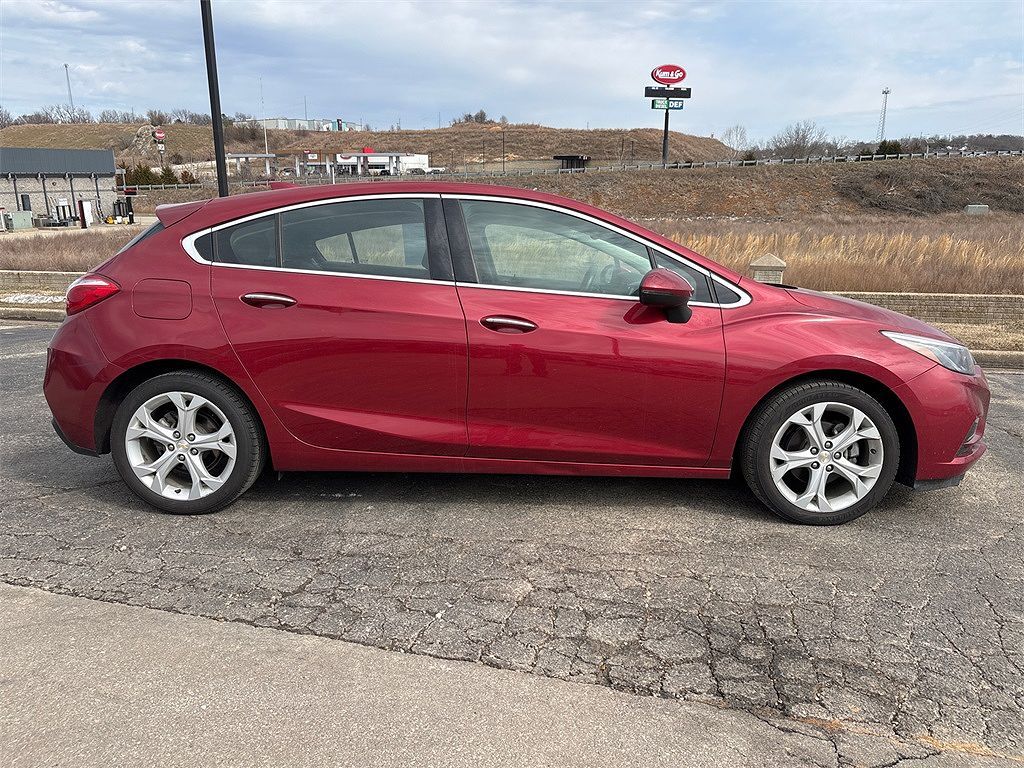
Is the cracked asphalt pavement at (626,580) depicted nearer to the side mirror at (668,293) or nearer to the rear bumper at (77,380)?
the rear bumper at (77,380)

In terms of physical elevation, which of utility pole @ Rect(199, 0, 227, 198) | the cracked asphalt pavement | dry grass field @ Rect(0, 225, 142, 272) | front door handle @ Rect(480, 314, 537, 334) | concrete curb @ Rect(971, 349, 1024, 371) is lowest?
concrete curb @ Rect(971, 349, 1024, 371)

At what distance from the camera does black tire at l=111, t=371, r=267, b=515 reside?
3826 millimetres

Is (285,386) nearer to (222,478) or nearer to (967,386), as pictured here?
(222,478)

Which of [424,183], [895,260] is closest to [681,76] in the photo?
[895,260]

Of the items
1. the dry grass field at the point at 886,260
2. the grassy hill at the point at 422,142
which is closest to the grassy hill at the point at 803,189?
the grassy hill at the point at 422,142

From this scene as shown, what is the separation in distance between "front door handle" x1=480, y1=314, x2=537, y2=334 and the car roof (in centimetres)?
70

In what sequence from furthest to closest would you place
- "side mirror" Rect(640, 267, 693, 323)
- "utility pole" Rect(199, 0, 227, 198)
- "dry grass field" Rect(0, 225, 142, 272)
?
"dry grass field" Rect(0, 225, 142, 272) → "utility pole" Rect(199, 0, 227, 198) → "side mirror" Rect(640, 267, 693, 323)

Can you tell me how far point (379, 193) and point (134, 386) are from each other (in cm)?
164

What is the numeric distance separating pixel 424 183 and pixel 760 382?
6.67ft

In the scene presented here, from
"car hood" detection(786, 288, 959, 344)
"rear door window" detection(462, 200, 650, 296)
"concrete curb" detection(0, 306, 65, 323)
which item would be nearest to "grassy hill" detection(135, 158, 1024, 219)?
"concrete curb" detection(0, 306, 65, 323)

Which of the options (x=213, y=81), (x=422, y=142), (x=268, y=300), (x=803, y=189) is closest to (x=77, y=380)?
(x=268, y=300)

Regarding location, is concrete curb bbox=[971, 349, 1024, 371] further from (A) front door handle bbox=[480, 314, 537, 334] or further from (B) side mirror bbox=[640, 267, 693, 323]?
(A) front door handle bbox=[480, 314, 537, 334]

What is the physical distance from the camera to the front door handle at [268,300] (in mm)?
3799

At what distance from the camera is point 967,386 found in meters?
3.86
